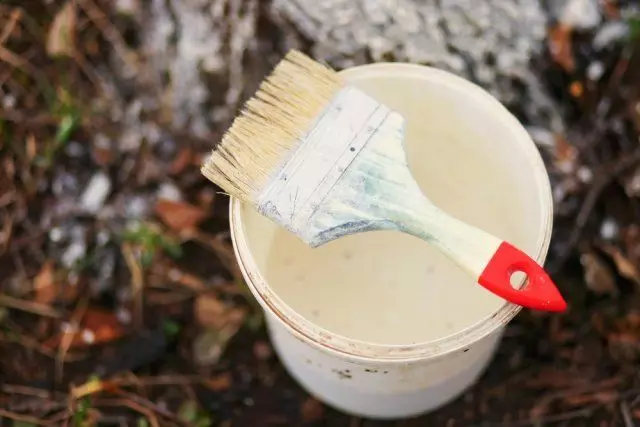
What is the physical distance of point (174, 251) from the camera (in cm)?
122

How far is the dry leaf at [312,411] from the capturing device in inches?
45.5

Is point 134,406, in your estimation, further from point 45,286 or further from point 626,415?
point 626,415

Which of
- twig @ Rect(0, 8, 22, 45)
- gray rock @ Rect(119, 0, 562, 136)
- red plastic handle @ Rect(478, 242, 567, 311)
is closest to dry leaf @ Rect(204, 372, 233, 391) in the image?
gray rock @ Rect(119, 0, 562, 136)

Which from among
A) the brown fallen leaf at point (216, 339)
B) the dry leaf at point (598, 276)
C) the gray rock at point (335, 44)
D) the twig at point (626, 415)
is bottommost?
the twig at point (626, 415)

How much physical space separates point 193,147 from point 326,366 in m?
0.48

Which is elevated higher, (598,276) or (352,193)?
(352,193)

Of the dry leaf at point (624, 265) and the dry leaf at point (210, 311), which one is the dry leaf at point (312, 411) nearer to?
the dry leaf at point (210, 311)

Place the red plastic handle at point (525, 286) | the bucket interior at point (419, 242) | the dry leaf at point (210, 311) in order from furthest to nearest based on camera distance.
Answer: the dry leaf at point (210, 311) < the bucket interior at point (419, 242) < the red plastic handle at point (525, 286)

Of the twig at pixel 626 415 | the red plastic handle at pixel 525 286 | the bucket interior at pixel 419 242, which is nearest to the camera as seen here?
the red plastic handle at pixel 525 286

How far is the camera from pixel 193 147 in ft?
4.16

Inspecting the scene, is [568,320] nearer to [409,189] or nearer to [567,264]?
[567,264]

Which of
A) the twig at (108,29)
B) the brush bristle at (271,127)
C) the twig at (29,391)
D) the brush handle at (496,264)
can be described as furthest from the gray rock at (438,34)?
the twig at (29,391)

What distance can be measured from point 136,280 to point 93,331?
0.10 m

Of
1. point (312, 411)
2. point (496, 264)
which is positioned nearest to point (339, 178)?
point (496, 264)
